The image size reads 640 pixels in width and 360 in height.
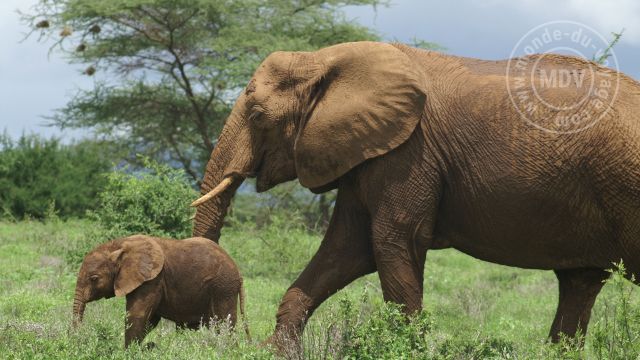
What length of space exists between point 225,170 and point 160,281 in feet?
4.12

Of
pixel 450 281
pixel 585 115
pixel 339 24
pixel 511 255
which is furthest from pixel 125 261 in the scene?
pixel 339 24

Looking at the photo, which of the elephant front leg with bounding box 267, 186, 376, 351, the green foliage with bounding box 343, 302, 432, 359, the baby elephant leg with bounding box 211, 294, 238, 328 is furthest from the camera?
the baby elephant leg with bounding box 211, 294, 238, 328

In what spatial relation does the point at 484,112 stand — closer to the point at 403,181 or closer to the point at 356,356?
the point at 403,181

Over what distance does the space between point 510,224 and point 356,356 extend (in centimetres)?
166

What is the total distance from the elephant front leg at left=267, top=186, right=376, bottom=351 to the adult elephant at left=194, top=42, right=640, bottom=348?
0.04 ft

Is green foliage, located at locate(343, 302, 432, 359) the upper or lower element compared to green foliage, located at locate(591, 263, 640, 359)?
lower

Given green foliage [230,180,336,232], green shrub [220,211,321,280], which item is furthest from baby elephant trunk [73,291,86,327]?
green foliage [230,180,336,232]

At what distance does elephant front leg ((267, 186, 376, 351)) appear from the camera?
7.96 m

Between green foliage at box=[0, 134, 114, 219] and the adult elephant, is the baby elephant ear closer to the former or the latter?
the adult elephant

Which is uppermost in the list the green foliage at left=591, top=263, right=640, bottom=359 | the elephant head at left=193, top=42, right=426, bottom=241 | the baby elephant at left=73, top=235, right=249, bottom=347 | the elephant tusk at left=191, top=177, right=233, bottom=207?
the elephant head at left=193, top=42, right=426, bottom=241

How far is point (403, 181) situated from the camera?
7.47 meters

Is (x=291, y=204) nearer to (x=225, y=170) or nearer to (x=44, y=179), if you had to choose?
(x=44, y=179)

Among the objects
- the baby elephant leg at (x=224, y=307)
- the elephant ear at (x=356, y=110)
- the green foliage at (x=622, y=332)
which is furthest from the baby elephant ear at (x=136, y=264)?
the green foliage at (x=622, y=332)

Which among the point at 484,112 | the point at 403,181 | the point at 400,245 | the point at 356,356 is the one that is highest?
the point at 484,112
